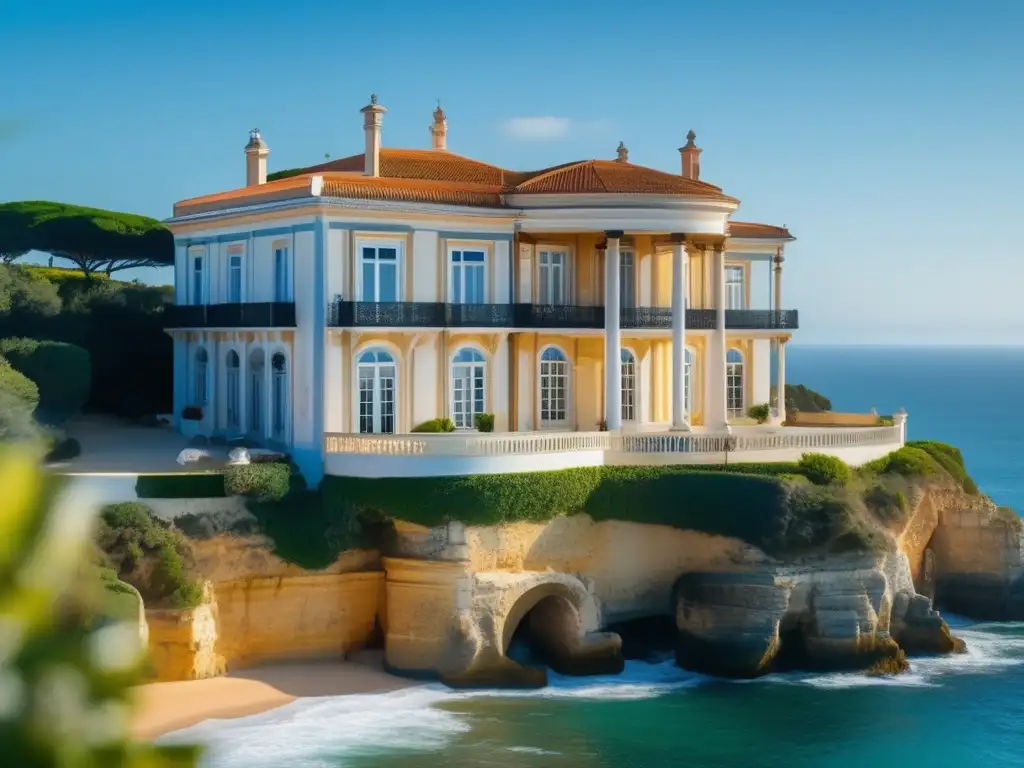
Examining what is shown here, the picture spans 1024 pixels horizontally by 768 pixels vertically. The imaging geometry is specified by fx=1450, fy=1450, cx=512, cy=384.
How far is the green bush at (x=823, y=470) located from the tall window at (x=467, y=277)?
9471 mm

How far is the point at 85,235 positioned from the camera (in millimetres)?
53594

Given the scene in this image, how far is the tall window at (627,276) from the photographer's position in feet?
135

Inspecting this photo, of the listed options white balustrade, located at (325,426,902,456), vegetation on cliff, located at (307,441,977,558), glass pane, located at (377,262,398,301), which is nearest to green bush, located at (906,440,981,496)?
white balustrade, located at (325,426,902,456)

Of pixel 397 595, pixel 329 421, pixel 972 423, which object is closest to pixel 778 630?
pixel 397 595

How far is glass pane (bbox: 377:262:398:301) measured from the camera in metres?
36.7

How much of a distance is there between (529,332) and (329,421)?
22.1ft

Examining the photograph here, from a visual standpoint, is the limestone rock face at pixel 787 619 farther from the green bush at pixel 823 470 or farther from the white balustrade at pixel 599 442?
the white balustrade at pixel 599 442

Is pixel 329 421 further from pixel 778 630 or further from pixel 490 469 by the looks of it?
pixel 778 630

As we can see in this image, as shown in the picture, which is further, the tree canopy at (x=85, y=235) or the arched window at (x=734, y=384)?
the tree canopy at (x=85, y=235)

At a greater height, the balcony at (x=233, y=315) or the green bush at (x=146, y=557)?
the balcony at (x=233, y=315)

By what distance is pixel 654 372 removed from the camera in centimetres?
4184

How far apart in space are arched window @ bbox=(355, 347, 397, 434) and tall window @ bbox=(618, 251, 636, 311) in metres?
7.91

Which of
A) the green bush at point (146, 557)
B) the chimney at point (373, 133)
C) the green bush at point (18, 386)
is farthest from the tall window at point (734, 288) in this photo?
the green bush at point (146, 557)

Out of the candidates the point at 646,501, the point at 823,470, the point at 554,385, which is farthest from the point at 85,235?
the point at 823,470
